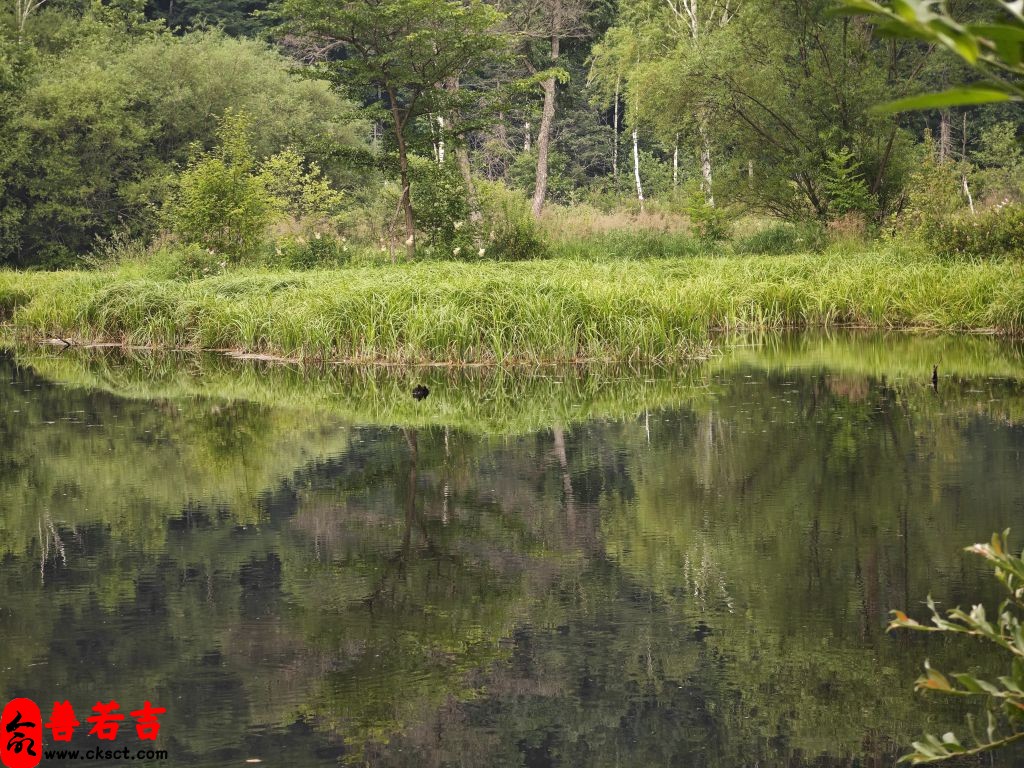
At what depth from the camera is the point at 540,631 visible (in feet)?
15.2

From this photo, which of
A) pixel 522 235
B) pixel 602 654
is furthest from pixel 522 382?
pixel 522 235

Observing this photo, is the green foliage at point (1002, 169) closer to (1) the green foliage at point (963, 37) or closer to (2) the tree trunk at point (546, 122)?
(2) the tree trunk at point (546, 122)

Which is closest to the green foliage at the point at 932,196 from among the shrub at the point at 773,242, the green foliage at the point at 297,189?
the shrub at the point at 773,242

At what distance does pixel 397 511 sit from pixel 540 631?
237 cm

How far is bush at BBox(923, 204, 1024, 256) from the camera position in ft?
56.7

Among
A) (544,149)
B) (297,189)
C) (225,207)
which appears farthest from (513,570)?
(544,149)

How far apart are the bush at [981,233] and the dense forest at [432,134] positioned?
32mm

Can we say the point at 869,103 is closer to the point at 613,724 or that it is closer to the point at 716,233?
the point at 716,233

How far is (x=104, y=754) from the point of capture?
3648mm

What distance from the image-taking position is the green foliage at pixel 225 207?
1944 cm

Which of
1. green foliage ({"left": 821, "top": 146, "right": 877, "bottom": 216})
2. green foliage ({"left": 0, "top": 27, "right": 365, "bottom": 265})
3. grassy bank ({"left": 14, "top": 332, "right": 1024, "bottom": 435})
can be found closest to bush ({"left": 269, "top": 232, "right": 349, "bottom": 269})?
grassy bank ({"left": 14, "top": 332, "right": 1024, "bottom": 435})

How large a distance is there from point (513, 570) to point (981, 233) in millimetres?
14178

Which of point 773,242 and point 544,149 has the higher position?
point 544,149

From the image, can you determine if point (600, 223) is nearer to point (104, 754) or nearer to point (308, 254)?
point (308, 254)
